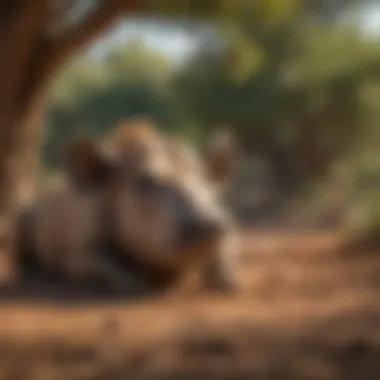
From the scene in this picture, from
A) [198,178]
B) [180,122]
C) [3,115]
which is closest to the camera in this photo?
[198,178]

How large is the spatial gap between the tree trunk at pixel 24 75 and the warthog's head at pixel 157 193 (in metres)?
0.37

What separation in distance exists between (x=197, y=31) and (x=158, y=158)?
121 centimetres

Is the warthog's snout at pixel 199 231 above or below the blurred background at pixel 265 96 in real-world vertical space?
below

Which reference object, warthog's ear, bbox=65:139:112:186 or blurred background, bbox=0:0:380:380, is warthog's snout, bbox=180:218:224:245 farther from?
warthog's ear, bbox=65:139:112:186

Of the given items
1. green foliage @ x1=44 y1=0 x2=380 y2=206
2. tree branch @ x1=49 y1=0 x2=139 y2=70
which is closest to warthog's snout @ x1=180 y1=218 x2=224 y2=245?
tree branch @ x1=49 y1=0 x2=139 y2=70

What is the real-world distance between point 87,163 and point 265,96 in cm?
215

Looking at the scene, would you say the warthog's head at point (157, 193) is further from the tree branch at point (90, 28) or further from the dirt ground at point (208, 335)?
the tree branch at point (90, 28)

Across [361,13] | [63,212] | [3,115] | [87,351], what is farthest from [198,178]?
[361,13]

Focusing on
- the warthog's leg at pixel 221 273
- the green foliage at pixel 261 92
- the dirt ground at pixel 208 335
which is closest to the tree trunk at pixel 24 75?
the green foliage at pixel 261 92

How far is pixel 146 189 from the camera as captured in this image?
175cm

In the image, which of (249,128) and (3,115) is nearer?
(3,115)

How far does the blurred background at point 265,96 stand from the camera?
2.82m

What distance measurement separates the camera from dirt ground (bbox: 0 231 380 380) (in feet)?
3.37

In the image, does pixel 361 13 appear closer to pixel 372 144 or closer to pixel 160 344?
pixel 372 144
